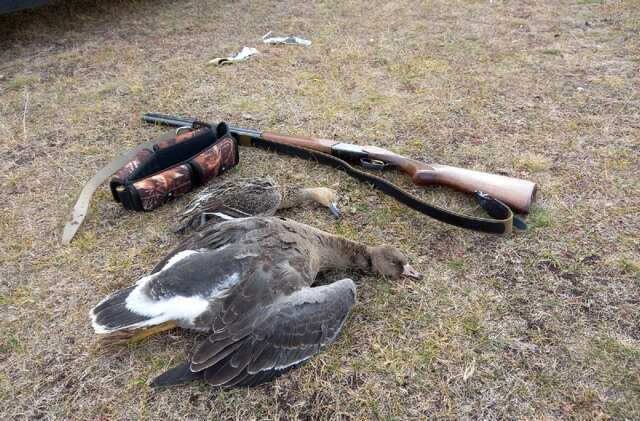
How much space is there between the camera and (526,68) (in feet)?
24.0

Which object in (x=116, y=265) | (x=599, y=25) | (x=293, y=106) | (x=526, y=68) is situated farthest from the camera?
(x=599, y=25)

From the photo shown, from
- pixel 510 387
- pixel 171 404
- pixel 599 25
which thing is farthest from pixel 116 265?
pixel 599 25

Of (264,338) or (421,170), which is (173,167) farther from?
(421,170)

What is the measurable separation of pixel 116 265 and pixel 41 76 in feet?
17.3

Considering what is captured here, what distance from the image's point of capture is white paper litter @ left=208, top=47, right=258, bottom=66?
26.0 feet

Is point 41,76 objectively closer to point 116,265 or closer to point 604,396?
point 116,265

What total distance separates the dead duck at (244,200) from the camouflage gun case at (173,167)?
243 millimetres

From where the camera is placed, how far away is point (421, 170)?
482 cm

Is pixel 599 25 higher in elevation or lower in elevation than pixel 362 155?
higher

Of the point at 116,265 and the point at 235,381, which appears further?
the point at 116,265

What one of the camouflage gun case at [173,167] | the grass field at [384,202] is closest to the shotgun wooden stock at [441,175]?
the grass field at [384,202]

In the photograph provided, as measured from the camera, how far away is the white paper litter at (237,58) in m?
7.92

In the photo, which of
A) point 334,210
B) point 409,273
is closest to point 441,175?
point 334,210

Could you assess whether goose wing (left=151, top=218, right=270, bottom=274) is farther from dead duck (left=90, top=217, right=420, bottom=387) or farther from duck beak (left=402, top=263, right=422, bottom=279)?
duck beak (left=402, top=263, right=422, bottom=279)
